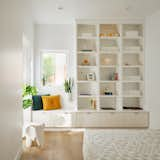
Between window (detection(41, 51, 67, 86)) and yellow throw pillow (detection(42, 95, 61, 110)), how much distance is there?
1.46ft

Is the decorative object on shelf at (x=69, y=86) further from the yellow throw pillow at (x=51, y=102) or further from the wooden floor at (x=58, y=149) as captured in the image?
the wooden floor at (x=58, y=149)

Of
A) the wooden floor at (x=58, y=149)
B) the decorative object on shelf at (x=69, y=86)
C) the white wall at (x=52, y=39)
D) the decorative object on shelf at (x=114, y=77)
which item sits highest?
the white wall at (x=52, y=39)

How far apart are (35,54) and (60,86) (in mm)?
1024

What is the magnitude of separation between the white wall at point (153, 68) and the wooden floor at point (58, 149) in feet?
5.52

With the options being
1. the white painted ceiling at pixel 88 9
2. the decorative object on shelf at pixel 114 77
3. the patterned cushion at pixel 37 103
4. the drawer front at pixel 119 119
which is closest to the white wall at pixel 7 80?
the white painted ceiling at pixel 88 9

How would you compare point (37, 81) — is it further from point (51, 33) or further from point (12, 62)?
point (12, 62)

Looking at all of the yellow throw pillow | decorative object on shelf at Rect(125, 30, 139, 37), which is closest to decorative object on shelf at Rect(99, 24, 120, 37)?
decorative object on shelf at Rect(125, 30, 139, 37)

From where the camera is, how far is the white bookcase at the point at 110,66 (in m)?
6.22

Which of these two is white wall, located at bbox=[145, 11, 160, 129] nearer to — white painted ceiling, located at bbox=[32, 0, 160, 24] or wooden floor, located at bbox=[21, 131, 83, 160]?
white painted ceiling, located at bbox=[32, 0, 160, 24]

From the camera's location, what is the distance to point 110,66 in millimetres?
6254

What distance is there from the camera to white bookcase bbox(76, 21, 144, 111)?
6.22m

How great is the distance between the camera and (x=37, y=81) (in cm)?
657

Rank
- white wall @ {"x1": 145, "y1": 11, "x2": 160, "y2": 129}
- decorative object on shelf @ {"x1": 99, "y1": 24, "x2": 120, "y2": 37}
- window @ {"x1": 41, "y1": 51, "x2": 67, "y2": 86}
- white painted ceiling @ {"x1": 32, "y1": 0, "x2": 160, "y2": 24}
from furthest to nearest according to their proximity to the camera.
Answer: window @ {"x1": 41, "y1": 51, "x2": 67, "y2": 86} → decorative object on shelf @ {"x1": 99, "y1": 24, "x2": 120, "y2": 37} → white wall @ {"x1": 145, "y1": 11, "x2": 160, "y2": 129} → white painted ceiling @ {"x1": 32, "y1": 0, "x2": 160, "y2": 24}

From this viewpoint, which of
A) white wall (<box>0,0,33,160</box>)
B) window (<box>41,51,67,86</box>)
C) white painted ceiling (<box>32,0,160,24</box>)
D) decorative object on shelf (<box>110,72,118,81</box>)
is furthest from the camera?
window (<box>41,51,67,86</box>)
